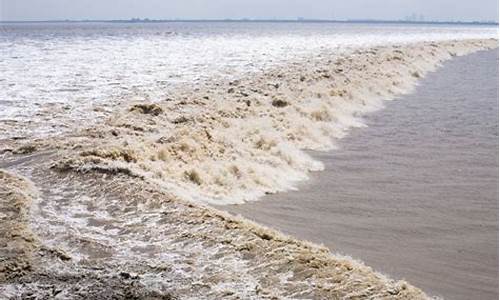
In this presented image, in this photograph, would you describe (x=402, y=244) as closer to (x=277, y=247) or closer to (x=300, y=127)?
(x=277, y=247)

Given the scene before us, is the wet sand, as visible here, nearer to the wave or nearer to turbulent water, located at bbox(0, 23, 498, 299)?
turbulent water, located at bbox(0, 23, 498, 299)

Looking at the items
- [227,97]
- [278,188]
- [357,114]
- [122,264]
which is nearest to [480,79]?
[357,114]

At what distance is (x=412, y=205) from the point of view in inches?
400

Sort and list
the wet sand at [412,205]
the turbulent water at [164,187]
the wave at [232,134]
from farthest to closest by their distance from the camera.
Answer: the wave at [232,134]
the wet sand at [412,205]
the turbulent water at [164,187]

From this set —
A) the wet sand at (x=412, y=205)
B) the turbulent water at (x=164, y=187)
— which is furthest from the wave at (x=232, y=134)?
the wet sand at (x=412, y=205)

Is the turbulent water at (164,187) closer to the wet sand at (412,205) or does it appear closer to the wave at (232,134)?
the wave at (232,134)

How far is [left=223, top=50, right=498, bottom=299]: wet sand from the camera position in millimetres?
7555

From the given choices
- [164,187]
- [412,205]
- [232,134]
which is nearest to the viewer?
[164,187]

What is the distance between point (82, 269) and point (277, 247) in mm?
2311

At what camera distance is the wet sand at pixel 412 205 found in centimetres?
755

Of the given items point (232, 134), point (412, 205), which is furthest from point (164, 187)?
point (232, 134)

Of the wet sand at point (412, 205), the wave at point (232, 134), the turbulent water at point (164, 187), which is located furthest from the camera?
the wave at point (232, 134)

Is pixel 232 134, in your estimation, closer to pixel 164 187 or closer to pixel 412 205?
pixel 164 187

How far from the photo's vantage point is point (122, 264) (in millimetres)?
6922
